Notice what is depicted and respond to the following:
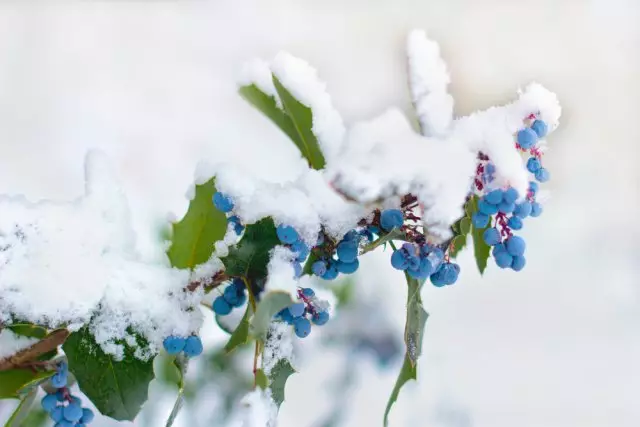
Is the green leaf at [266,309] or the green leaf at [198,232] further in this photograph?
the green leaf at [198,232]

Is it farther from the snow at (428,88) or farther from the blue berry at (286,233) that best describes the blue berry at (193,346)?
the snow at (428,88)

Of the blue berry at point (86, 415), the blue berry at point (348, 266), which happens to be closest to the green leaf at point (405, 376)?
the blue berry at point (348, 266)

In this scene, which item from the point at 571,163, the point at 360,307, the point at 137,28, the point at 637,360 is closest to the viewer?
the point at 360,307

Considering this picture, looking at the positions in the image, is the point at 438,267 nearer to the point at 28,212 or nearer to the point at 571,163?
the point at 28,212

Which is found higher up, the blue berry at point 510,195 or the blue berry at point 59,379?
the blue berry at point 510,195

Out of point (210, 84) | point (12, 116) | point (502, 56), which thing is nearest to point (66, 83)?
point (12, 116)

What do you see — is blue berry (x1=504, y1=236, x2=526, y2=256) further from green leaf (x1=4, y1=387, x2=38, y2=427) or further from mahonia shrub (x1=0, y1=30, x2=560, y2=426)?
green leaf (x1=4, y1=387, x2=38, y2=427)
